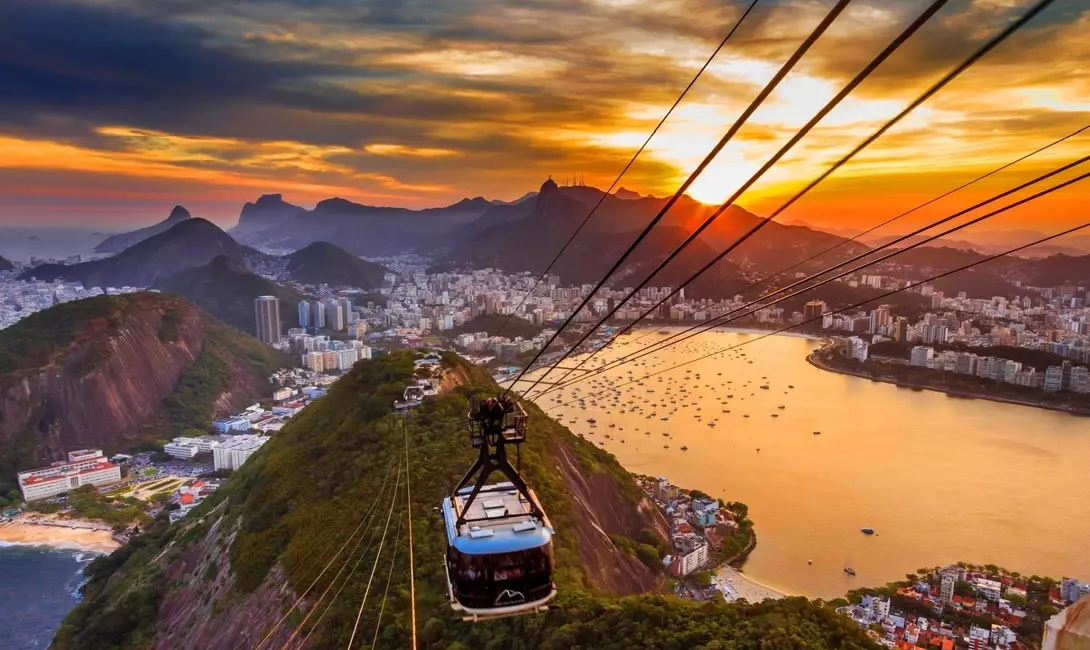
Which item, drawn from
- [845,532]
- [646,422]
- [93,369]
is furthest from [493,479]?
[93,369]

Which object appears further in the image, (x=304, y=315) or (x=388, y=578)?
(x=304, y=315)

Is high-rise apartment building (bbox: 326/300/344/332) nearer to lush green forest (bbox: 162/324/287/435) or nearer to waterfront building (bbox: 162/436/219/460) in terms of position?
lush green forest (bbox: 162/324/287/435)

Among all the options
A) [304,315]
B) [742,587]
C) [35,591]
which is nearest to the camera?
[742,587]

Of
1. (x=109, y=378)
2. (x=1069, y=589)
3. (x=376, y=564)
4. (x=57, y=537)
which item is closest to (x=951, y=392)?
(x=1069, y=589)

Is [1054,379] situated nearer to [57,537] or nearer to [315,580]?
[315,580]

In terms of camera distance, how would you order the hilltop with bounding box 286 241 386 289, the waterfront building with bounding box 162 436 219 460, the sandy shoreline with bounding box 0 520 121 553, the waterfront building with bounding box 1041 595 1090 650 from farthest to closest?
the hilltop with bounding box 286 241 386 289 < the waterfront building with bounding box 162 436 219 460 < the sandy shoreline with bounding box 0 520 121 553 < the waterfront building with bounding box 1041 595 1090 650

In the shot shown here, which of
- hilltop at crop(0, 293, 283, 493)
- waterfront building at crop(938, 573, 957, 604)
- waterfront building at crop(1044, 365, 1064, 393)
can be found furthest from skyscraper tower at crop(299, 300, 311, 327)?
waterfront building at crop(1044, 365, 1064, 393)

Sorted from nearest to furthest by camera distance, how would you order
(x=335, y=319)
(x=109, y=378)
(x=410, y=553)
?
(x=410, y=553) → (x=109, y=378) → (x=335, y=319)

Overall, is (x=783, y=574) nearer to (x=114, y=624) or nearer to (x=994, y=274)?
(x=114, y=624)
